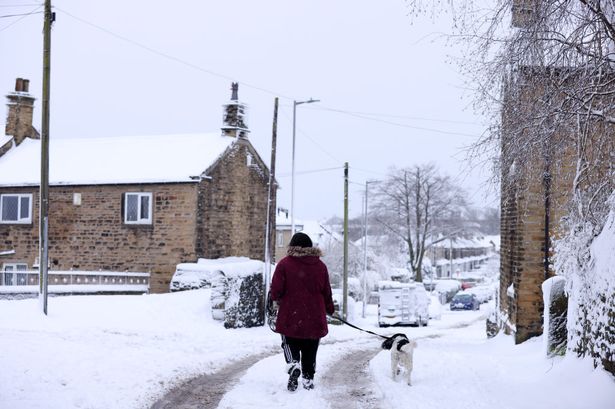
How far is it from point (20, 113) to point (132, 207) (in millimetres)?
10073

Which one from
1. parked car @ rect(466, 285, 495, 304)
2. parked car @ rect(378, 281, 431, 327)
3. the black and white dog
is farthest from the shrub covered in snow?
parked car @ rect(466, 285, 495, 304)

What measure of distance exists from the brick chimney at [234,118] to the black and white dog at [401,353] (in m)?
19.5

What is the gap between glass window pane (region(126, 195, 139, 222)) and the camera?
2477 centimetres

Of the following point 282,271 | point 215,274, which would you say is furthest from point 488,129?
point 215,274

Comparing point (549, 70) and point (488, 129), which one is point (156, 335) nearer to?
point (488, 129)

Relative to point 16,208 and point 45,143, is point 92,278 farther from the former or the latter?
point 45,143

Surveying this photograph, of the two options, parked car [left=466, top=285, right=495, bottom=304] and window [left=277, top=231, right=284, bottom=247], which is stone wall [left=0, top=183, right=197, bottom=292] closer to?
→ window [left=277, top=231, right=284, bottom=247]

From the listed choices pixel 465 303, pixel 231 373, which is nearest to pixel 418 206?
Answer: pixel 465 303

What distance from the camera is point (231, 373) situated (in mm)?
9500

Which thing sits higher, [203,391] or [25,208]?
[25,208]

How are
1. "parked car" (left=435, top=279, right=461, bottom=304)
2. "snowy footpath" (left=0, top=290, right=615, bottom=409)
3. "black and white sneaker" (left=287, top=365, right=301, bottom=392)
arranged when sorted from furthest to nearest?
"parked car" (left=435, top=279, right=461, bottom=304) < "black and white sneaker" (left=287, top=365, right=301, bottom=392) < "snowy footpath" (left=0, top=290, right=615, bottom=409)

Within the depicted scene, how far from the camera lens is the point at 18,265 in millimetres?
26375

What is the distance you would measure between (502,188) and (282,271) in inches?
146

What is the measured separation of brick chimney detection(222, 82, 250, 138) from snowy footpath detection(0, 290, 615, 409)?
1490 cm
